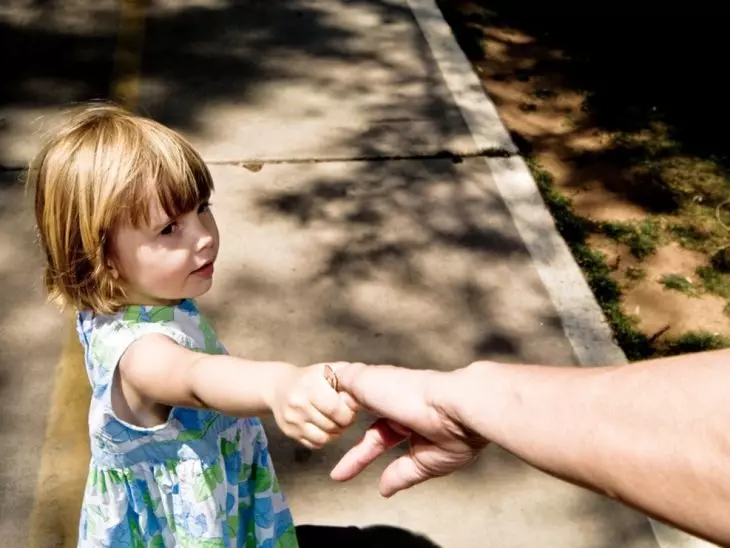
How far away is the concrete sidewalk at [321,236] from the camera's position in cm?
275

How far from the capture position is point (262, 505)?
7.35 ft

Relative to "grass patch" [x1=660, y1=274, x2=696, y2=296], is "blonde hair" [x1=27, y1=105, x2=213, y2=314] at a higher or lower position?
higher

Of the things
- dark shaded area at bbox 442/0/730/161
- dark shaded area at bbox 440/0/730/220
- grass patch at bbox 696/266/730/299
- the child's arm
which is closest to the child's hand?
the child's arm

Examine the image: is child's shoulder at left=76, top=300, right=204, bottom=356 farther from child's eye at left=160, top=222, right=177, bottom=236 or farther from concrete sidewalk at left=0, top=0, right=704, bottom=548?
concrete sidewalk at left=0, top=0, right=704, bottom=548

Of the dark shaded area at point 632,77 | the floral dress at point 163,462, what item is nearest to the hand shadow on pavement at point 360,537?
the floral dress at point 163,462

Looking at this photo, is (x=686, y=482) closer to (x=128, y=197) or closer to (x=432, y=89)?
(x=128, y=197)

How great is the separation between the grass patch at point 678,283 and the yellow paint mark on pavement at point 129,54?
2.83m

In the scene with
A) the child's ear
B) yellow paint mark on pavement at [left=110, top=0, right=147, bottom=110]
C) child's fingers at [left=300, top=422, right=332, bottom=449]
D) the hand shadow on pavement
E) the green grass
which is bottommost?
the hand shadow on pavement

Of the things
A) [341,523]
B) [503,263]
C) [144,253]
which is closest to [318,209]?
[503,263]

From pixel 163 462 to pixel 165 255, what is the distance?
1.60 feet

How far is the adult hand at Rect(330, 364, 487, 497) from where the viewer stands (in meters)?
1.49

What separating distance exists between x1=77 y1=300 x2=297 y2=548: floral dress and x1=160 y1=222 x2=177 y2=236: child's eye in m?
0.20

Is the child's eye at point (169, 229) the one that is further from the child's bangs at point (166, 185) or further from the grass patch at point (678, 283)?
the grass patch at point (678, 283)

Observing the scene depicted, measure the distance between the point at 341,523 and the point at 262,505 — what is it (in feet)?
1.74
